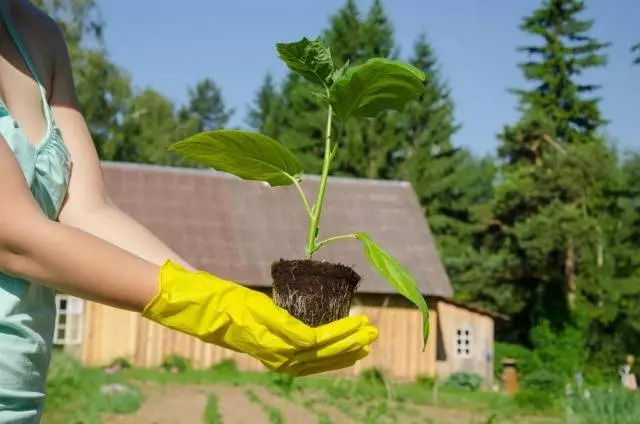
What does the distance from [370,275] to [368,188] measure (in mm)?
2904

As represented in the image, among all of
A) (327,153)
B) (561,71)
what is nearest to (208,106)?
(561,71)

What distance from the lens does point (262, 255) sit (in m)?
16.2

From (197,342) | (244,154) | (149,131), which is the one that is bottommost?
(197,342)

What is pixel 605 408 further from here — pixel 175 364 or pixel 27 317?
pixel 175 364

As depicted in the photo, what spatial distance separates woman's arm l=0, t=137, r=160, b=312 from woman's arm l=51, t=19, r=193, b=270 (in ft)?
0.91

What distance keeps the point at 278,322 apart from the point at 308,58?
57 cm

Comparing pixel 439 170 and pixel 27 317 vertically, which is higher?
pixel 439 170

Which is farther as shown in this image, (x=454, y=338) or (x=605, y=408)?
(x=454, y=338)

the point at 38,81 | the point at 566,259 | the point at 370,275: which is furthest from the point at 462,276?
the point at 38,81

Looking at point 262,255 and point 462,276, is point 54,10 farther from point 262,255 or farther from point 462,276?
point 462,276

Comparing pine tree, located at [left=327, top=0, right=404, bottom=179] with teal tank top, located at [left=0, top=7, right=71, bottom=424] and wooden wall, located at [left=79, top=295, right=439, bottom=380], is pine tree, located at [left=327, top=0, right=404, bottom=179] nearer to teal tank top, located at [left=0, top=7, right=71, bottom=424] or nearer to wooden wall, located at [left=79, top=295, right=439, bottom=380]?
wooden wall, located at [left=79, top=295, right=439, bottom=380]

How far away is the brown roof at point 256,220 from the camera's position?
1599 centimetres

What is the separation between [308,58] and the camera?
1.79m

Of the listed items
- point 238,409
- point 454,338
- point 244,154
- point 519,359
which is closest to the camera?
point 244,154
